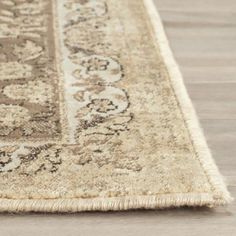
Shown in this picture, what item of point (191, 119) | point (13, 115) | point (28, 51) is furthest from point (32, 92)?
point (191, 119)

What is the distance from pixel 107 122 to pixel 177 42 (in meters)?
0.52

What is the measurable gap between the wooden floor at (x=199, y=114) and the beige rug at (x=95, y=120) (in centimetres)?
2

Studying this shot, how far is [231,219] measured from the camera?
0.97m

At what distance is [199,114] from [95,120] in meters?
0.23

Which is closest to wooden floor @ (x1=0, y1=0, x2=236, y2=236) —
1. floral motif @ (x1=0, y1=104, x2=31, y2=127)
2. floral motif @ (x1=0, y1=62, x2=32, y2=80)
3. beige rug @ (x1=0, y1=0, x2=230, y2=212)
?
beige rug @ (x1=0, y1=0, x2=230, y2=212)

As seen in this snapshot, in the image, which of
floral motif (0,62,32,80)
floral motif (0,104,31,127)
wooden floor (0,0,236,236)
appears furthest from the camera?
floral motif (0,62,32,80)

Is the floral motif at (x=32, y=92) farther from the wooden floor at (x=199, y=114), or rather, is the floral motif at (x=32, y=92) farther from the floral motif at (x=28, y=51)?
the wooden floor at (x=199, y=114)

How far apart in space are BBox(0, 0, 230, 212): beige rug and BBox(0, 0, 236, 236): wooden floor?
0.07 ft

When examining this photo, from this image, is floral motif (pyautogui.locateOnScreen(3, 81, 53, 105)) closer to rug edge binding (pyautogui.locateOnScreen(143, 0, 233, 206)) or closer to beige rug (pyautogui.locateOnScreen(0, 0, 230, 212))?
beige rug (pyautogui.locateOnScreen(0, 0, 230, 212))

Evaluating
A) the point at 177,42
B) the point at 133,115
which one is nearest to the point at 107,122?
the point at 133,115

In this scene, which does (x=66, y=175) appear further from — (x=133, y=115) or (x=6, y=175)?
(x=133, y=115)

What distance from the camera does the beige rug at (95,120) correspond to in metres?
0.97

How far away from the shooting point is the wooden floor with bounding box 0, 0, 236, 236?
0.94 m

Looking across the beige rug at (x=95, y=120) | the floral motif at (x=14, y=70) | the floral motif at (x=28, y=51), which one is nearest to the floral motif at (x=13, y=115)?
the beige rug at (x=95, y=120)
